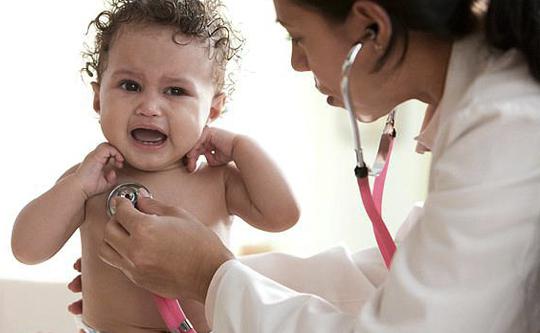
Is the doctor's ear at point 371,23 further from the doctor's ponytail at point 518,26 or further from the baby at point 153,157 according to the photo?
the baby at point 153,157

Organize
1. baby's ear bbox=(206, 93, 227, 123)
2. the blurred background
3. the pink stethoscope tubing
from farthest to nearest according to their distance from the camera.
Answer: the blurred background → baby's ear bbox=(206, 93, 227, 123) → the pink stethoscope tubing

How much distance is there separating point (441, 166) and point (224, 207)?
0.59 m

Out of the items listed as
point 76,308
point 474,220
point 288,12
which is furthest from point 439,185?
point 76,308

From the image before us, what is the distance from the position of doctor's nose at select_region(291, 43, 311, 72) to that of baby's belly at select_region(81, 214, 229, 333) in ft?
1.46

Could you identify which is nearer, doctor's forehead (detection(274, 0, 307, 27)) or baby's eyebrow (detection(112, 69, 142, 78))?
doctor's forehead (detection(274, 0, 307, 27))

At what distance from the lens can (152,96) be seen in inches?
54.9

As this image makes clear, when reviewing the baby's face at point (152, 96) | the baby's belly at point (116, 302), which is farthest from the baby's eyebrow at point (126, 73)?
the baby's belly at point (116, 302)

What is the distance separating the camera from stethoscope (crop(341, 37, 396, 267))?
1027 millimetres

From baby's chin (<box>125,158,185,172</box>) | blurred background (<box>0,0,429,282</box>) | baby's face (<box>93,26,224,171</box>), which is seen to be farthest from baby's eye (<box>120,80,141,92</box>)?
blurred background (<box>0,0,429,282</box>)

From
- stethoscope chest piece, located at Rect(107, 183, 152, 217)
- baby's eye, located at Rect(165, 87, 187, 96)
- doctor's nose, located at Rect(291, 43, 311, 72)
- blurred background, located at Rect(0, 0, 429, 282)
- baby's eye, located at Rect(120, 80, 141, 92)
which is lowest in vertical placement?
blurred background, located at Rect(0, 0, 429, 282)

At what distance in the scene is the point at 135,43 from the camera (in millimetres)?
1427

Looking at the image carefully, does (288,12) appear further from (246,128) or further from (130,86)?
(246,128)

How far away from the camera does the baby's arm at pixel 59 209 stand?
4.54 feet

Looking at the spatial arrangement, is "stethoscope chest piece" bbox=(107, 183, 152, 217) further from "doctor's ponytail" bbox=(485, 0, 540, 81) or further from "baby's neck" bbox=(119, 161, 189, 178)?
"doctor's ponytail" bbox=(485, 0, 540, 81)
